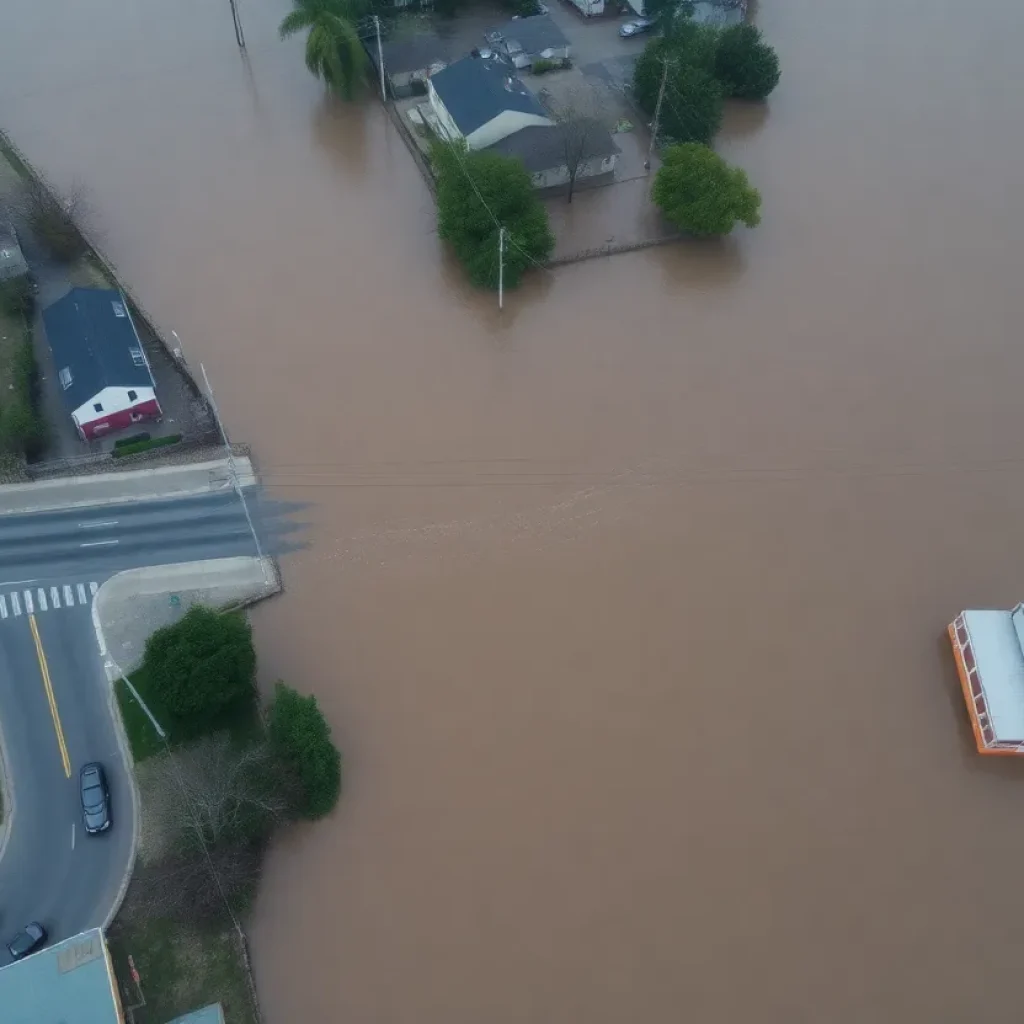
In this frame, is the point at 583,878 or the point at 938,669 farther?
the point at 938,669

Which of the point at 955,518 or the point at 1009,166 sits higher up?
the point at 1009,166

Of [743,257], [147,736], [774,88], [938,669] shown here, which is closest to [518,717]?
[147,736]

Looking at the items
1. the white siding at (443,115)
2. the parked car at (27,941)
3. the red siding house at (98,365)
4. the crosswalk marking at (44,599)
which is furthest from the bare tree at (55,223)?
the parked car at (27,941)

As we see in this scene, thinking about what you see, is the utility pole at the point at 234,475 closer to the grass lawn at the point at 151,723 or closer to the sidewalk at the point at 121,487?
the sidewalk at the point at 121,487

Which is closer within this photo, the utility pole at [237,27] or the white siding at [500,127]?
the white siding at [500,127]

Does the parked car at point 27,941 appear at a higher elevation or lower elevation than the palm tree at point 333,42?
lower

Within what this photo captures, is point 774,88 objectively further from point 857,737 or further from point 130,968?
point 130,968
